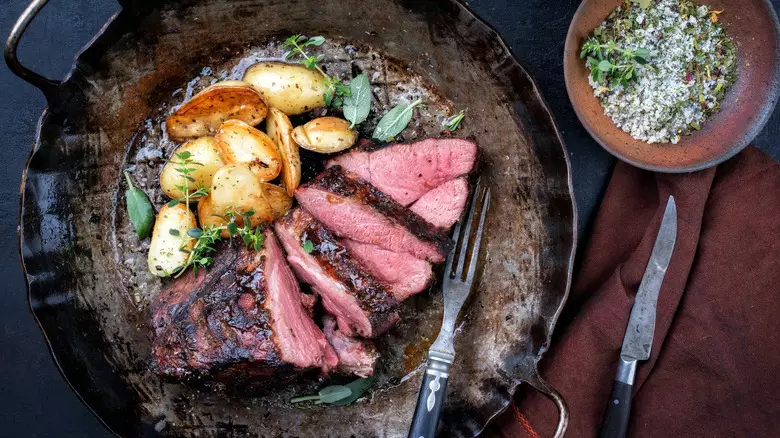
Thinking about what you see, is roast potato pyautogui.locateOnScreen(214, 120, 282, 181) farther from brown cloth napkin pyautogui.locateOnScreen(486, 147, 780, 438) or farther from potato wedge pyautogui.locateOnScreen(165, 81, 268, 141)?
brown cloth napkin pyautogui.locateOnScreen(486, 147, 780, 438)

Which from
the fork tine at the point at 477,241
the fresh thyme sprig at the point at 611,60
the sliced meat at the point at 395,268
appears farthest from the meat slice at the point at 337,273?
the fresh thyme sprig at the point at 611,60

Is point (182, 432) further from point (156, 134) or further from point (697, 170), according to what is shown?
point (697, 170)

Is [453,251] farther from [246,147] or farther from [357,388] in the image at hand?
[246,147]

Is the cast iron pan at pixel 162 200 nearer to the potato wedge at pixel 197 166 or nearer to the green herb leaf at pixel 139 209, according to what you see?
the green herb leaf at pixel 139 209

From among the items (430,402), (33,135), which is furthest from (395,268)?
(33,135)

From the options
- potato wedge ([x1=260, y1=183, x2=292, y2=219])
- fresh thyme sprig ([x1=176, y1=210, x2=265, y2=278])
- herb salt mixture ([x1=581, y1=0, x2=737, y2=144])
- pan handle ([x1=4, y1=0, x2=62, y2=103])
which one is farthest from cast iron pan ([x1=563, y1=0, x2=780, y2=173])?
pan handle ([x1=4, y1=0, x2=62, y2=103])

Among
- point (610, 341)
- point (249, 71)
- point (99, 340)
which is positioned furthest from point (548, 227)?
point (99, 340)

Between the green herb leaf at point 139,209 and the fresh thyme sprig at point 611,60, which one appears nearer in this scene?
the fresh thyme sprig at point 611,60
